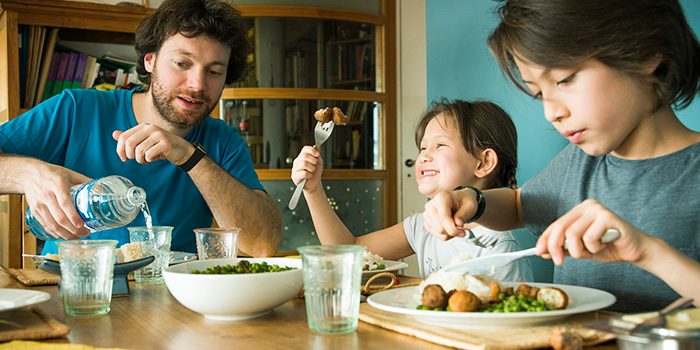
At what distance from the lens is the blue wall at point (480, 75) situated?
311 cm

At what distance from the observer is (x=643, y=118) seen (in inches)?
51.0

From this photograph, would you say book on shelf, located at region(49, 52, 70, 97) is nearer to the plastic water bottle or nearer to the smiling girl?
the smiling girl

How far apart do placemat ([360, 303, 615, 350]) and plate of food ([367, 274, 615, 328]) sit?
14 millimetres

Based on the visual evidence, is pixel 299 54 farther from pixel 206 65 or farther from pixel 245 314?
pixel 245 314

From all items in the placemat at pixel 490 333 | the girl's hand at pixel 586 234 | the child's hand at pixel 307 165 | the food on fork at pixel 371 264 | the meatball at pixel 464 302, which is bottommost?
the placemat at pixel 490 333

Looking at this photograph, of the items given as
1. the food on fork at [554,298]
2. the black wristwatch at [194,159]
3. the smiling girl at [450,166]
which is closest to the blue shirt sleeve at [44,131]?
the black wristwatch at [194,159]

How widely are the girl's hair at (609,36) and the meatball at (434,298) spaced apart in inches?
17.1

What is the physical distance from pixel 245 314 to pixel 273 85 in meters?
3.20

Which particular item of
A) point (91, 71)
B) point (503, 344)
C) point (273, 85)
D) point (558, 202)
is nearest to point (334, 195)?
point (273, 85)

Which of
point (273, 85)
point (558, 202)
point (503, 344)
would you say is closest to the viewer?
point (503, 344)

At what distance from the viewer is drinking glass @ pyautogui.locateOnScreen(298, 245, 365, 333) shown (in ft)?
3.16

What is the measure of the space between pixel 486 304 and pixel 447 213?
0.27 metres

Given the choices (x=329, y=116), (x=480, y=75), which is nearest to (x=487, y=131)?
(x=329, y=116)

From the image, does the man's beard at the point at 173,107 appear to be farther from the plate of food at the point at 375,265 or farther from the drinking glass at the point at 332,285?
the drinking glass at the point at 332,285
